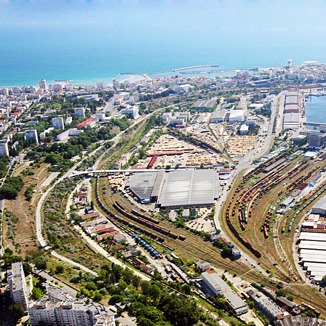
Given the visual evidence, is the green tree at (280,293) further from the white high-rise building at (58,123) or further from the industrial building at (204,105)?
the industrial building at (204,105)

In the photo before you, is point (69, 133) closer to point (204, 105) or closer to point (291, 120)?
point (204, 105)

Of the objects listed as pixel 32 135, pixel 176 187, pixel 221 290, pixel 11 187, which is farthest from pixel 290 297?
pixel 32 135

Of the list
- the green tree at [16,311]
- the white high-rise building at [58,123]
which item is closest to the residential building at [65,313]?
the green tree at [16,311]

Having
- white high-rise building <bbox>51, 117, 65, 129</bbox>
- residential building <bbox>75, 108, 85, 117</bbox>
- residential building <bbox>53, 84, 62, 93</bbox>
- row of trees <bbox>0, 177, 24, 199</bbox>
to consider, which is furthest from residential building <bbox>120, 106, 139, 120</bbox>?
row of trees <bbox>0, 177, 24, 199</bbox>

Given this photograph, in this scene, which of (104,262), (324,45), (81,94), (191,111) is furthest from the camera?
(324,45)

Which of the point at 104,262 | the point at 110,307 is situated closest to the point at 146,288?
the point at 110,307

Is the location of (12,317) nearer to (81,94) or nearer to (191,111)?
(191,111)
